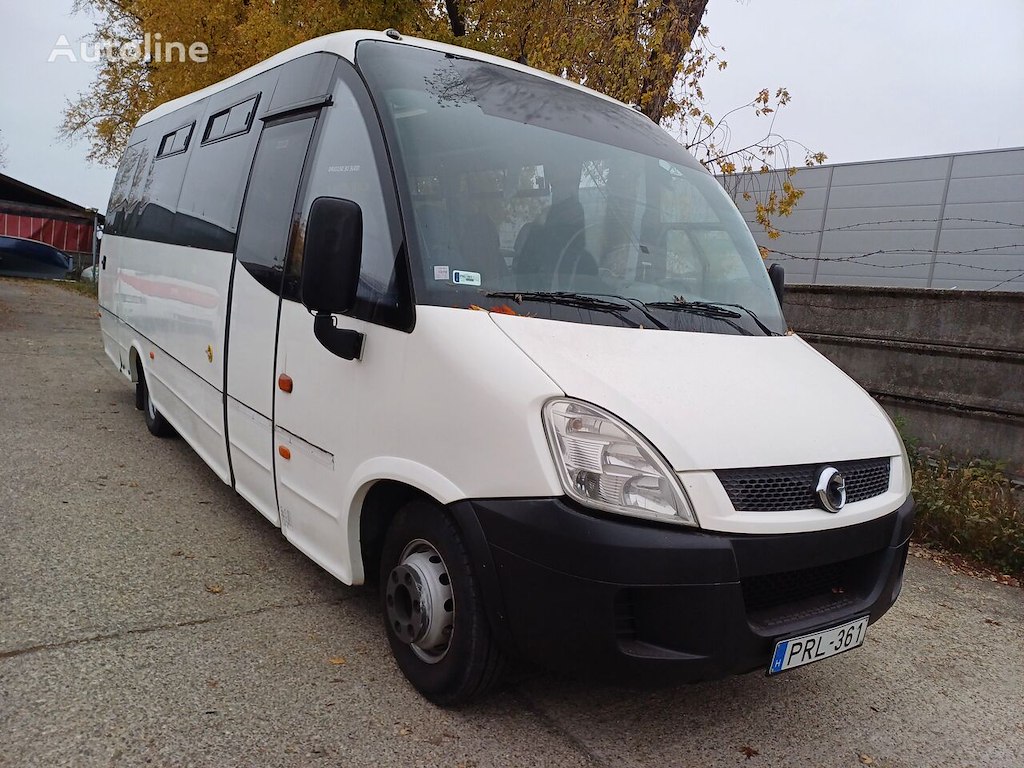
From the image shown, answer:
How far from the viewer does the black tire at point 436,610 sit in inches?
100.0

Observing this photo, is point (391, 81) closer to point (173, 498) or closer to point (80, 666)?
point (80, 666)

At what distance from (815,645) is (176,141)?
5.44 meters

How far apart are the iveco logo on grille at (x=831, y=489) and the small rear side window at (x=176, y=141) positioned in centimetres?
480

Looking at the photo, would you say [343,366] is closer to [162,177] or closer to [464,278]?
[464,278]

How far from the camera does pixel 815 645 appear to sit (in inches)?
97.9

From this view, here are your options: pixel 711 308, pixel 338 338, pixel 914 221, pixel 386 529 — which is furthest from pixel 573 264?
pixel 914 221

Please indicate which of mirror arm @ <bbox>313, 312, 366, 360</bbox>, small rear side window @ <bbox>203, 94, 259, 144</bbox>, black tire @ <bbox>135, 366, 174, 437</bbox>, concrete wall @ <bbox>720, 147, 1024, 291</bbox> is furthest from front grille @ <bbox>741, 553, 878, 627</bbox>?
concrete wall @ <bbox>720, 147, 1024, 291</bbox>

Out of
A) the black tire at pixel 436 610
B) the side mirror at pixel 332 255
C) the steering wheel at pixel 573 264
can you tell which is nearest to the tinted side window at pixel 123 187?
the side mirror at pixel 332 255

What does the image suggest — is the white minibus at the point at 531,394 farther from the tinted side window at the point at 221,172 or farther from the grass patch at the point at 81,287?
the grass patch at the point at 81,287

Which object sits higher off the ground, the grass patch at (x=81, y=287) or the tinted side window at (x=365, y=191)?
the tinted side window at (x=365, y=191)

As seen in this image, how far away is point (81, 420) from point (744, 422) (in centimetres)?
601

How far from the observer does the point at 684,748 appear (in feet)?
8.80

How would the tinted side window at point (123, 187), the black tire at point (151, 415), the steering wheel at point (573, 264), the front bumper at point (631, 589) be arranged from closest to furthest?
the front bumper at point (631, 589)
the steering wheel at point (573, 264)
the black tire at point (151, 415)
the tinted side window at point (123, 187)

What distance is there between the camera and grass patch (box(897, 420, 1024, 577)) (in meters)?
4.88
